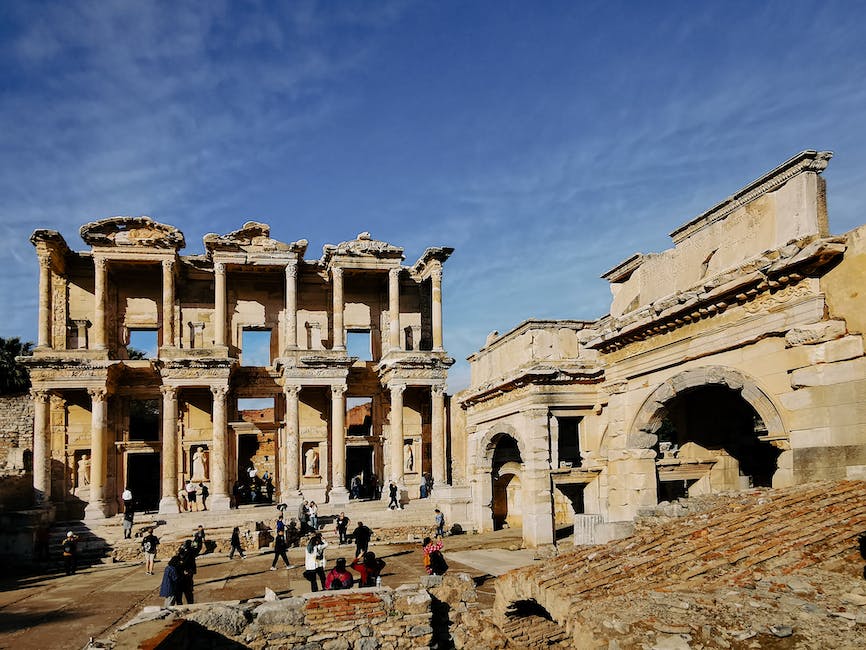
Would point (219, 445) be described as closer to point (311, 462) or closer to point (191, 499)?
point (191, 499)

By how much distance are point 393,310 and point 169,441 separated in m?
10.3

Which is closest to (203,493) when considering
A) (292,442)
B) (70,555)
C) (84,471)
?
(292,442)

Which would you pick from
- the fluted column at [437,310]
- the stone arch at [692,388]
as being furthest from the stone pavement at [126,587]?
the fluted column at [437,310]

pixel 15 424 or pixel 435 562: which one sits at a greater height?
pixel 15 424

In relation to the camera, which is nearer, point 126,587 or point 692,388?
point 692,388

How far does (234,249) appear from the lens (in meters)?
29.3

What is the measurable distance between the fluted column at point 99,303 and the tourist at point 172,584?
17435 millimetres

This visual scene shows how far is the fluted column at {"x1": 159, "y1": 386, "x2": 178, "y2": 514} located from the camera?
2662 centimetres

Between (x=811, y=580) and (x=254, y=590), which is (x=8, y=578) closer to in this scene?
(x=254, y=590)

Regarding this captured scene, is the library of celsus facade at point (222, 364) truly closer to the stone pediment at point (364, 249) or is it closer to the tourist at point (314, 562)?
the stone pediment at point (364, 249)

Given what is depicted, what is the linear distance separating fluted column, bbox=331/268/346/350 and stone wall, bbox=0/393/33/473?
13631 mm

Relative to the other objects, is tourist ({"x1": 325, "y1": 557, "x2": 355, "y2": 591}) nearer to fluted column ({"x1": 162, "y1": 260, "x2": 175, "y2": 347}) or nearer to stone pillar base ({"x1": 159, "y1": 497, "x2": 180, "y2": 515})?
stone pillar base ({"x1": 159, "y1": 497, "x2": 180, "y2": 515})

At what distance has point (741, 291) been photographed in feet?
32.6

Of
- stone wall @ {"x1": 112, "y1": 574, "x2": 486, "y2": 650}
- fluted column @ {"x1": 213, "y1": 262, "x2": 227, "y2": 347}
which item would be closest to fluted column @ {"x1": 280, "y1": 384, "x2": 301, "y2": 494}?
→ fluted column @ {"x1": 213, "y1": 262, "x2": 227, "y2": 347}
